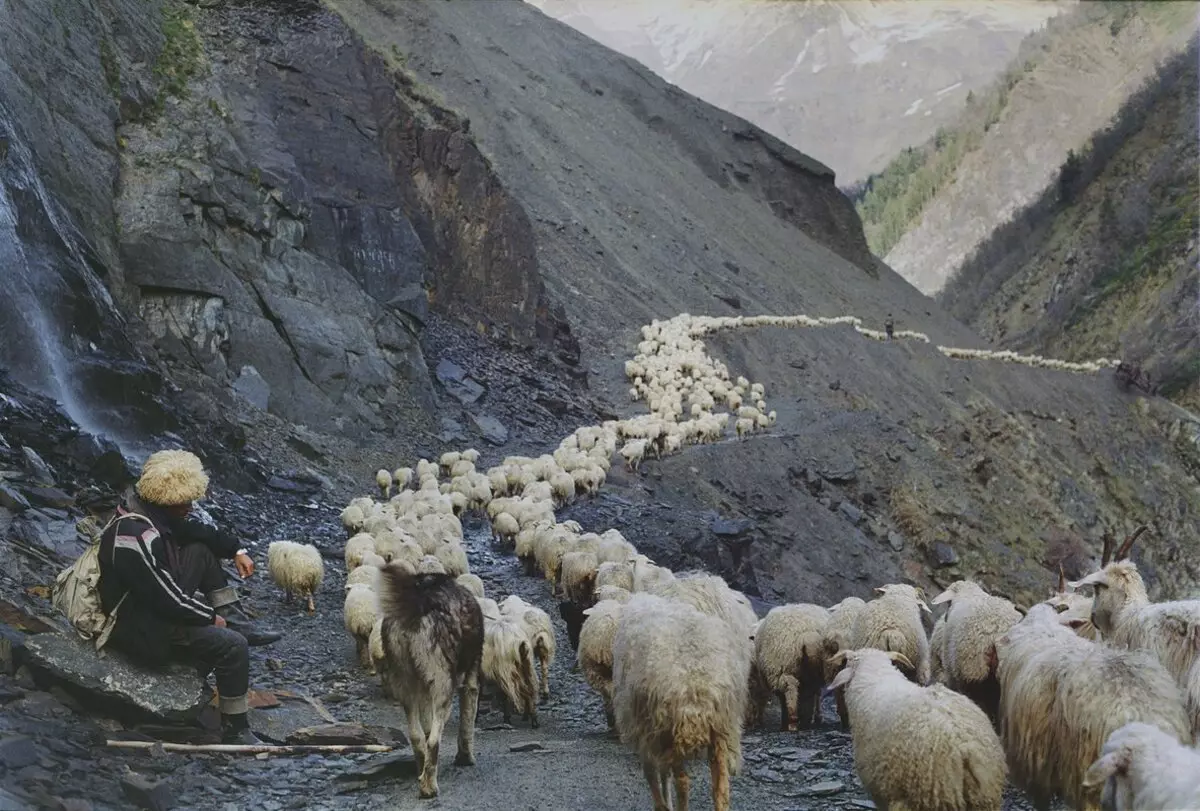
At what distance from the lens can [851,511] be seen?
84.9ft

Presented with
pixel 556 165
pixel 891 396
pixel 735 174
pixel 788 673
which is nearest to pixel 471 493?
pixel 788 673

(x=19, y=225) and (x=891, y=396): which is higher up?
(x=891, y=396)

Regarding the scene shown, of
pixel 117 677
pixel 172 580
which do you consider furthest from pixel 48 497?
pixel 172 580

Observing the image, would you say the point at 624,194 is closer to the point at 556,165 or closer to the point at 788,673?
the point at 556,165

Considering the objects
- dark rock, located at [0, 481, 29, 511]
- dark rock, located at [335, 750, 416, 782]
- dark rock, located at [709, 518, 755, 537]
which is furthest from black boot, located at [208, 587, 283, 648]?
dark rock, located at [709, 518, 755, 537]

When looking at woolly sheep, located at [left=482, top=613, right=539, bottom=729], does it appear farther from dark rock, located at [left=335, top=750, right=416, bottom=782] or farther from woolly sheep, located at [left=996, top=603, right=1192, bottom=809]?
woolly sheep, located at [left=996, top=603, right=1192, bottom=809]

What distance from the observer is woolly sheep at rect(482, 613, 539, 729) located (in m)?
8.82

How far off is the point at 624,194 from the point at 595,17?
160m

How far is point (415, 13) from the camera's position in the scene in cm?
4778

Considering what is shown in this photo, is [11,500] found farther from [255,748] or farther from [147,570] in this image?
[255,748]

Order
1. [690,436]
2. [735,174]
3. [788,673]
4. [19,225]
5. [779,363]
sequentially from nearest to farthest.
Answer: [788,673] < [19,225] < [690,436] < [779,363] < [735,174]

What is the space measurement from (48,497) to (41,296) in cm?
427

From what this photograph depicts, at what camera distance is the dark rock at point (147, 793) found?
6.13 meters

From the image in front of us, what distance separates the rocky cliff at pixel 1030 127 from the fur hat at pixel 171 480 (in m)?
95.7
